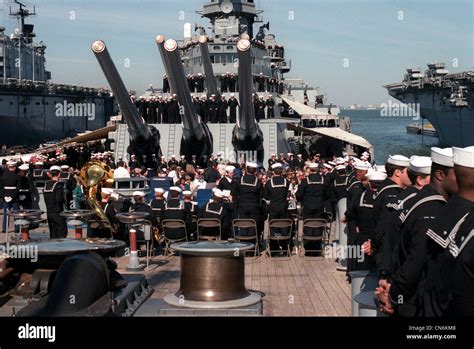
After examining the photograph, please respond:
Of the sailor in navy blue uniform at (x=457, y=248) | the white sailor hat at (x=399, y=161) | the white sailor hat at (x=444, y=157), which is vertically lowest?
the sailor in navy blue uniform at (x=457, y=248)

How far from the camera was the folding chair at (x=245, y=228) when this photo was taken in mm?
11930

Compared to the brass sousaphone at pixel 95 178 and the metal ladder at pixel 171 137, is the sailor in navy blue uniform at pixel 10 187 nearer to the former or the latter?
the brass sousaphone at pixel 95 178

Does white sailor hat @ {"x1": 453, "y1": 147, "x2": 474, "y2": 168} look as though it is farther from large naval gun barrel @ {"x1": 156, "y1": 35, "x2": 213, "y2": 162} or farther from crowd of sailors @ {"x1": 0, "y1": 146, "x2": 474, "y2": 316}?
large naval gun barrel @ {"x1": 156, "y1": 35, "x2": 213, "y2": 162}

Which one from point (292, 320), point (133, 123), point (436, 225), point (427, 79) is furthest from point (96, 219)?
point (427, 79)

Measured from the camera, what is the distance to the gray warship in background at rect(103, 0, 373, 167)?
19469mm

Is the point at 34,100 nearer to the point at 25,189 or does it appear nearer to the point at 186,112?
the point at 186,112

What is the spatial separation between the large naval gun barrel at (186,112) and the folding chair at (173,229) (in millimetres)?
7643

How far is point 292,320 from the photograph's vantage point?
15.4 feet

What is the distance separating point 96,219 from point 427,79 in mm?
60395

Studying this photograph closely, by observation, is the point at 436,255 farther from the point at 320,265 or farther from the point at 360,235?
the point at 320,265

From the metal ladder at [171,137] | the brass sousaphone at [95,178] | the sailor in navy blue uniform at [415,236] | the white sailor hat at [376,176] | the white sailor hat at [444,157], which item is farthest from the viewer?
the metal ladder at [171,137]

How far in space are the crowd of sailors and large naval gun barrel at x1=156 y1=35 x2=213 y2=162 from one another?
216 cm

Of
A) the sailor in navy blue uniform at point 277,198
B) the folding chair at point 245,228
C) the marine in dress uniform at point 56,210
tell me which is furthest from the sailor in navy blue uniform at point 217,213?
A: the marine in dress uniform at point 56,210

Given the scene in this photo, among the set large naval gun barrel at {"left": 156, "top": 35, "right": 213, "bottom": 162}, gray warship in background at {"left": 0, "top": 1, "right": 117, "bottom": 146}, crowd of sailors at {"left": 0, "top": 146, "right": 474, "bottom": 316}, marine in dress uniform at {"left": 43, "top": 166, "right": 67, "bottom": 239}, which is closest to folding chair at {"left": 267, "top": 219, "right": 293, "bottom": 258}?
crowd of sailors at {"left": 0, "top": 146, "right": 474, "bottom": 316}
